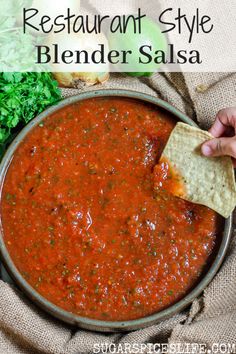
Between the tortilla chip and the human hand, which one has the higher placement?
the human hand

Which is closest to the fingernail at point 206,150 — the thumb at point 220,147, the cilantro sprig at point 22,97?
the thumb at point 220,147

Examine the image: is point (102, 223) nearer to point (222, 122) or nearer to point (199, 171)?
point (199, 171)

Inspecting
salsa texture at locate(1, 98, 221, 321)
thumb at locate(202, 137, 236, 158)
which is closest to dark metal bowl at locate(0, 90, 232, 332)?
salsa texture at locate(1, 98, 221, 321)

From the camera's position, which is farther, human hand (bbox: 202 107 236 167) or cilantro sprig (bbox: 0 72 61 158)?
cilantro sprig (bbox: 0 72 61 158)

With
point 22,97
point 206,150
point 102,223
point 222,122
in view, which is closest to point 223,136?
point 222,122

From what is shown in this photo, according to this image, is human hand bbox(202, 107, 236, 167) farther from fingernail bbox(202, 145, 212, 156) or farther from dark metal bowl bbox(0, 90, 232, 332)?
dark metal bowl bbox(0, 90, 232, 332)

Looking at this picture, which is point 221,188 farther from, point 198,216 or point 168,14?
point 168,14

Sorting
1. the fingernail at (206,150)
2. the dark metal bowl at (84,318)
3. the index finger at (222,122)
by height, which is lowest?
the dark metal bowl at (84,318)

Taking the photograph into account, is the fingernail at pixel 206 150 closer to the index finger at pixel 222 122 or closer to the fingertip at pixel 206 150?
the fingertip at pixel 206 150
